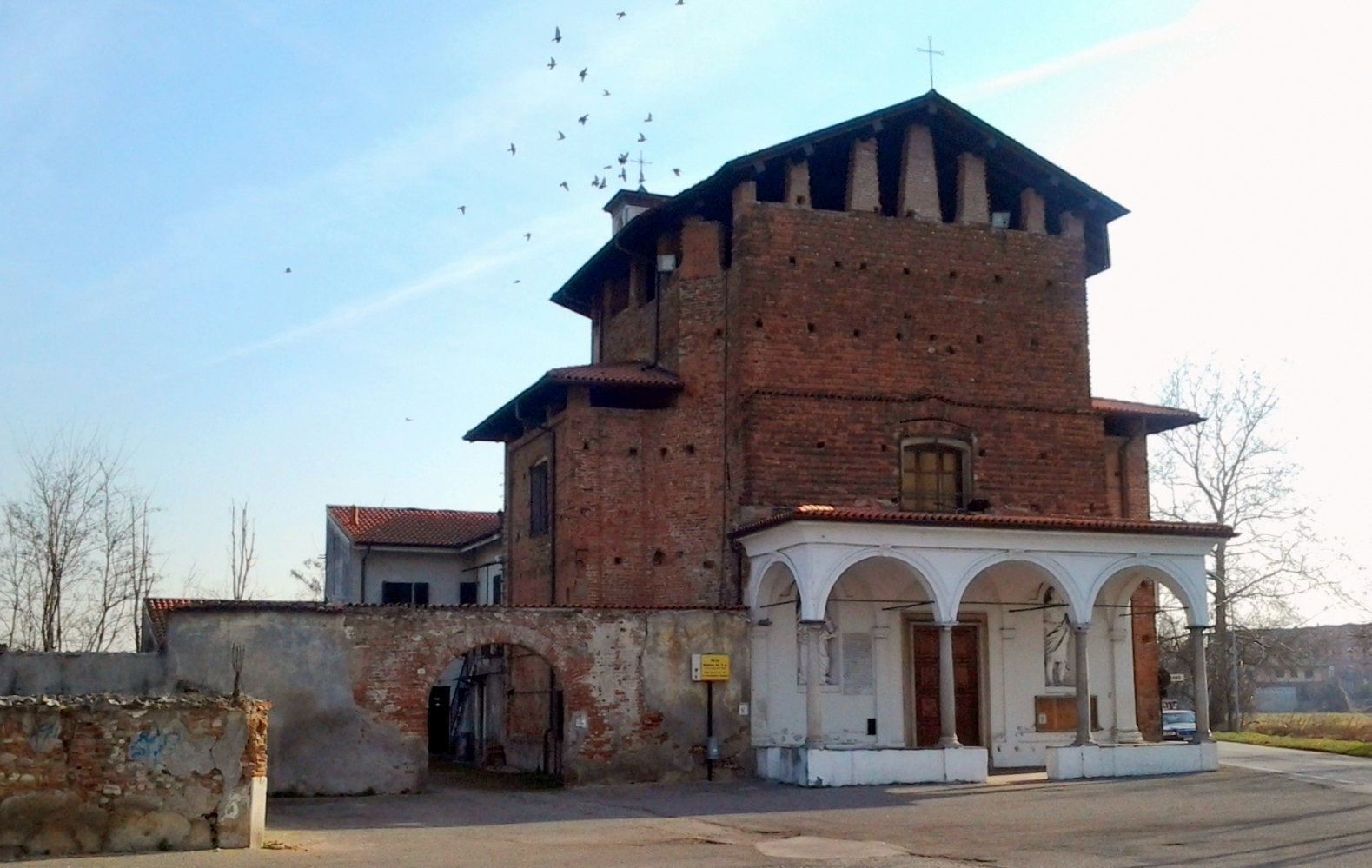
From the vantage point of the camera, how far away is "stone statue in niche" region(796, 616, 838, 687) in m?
24.0

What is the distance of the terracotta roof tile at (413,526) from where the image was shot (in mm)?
39594

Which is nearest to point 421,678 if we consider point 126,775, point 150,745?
point 150,745

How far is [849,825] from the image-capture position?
17.1m

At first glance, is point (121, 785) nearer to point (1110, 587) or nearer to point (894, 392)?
point (894, 392)

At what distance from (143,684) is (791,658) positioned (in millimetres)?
10398

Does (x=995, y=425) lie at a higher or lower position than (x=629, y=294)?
lower

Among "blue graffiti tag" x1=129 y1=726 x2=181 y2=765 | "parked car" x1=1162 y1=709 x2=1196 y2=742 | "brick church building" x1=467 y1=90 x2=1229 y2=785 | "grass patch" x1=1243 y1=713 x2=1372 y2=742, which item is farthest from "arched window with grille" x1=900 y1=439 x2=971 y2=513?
"blue graffiti tag" x1=129 y1=726 x2=181 y2=765

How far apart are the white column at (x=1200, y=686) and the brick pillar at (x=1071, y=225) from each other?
8.37 metres

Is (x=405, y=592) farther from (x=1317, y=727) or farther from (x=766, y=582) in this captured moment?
(x=1317, y=727)

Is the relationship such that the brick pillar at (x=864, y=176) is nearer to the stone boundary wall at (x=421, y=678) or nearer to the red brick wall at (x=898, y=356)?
the red brick wall at (x=898, y=356)

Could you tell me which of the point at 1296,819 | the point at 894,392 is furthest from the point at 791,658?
the point at 1296,819

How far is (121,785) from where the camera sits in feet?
47.3

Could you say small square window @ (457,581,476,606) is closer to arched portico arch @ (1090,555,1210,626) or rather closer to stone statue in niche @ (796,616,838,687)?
stone statue in niche @ (796,616,838,687)

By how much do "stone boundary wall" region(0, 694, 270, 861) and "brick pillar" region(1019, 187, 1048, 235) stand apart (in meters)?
18.6
